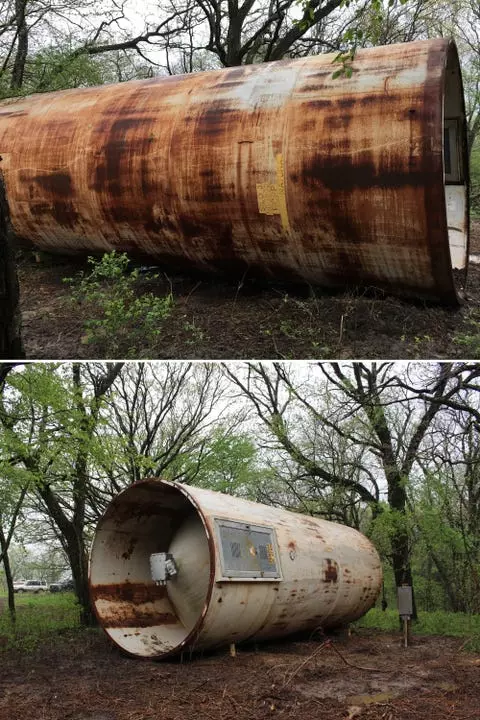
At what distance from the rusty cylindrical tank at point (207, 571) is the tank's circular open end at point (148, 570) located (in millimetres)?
13

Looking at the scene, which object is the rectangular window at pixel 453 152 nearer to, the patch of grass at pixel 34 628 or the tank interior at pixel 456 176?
the tank interior at pixel 456 176

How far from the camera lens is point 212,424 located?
46.9 feet

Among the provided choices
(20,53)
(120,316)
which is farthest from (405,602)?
(20,53)

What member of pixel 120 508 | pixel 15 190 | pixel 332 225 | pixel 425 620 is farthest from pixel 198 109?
pixel 425 620

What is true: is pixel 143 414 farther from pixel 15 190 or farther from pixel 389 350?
pixel 389 350

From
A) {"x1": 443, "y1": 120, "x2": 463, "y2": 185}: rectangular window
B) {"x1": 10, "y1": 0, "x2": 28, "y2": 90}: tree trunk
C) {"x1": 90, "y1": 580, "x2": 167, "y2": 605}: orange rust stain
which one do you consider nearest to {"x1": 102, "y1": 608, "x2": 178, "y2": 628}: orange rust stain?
{"x1": 90, "y1": 580, "x2": 167, "y2": 605}: orange rust stain

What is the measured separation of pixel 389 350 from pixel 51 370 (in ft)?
15.0

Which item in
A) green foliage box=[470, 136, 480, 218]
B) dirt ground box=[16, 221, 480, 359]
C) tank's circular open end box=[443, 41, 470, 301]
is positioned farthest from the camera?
green foliage box=[470, 136, 480, 218]

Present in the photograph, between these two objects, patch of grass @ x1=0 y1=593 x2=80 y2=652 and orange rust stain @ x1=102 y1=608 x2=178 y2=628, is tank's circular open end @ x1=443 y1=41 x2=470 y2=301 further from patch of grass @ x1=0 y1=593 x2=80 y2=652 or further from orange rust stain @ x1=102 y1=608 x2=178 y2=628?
patch of grass @ x1=0 y1=593 x2=80 y2=652

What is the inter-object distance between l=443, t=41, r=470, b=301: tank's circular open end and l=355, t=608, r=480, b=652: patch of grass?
534 cm

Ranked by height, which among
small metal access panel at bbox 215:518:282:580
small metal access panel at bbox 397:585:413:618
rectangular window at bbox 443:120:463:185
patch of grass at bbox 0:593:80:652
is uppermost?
rectangular window at bbox 443:120:463:185

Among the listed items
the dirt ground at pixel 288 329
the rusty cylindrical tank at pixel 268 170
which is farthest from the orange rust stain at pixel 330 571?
the rusty cylindrical tank at pixel 268 170

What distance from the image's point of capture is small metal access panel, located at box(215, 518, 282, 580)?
5.92 m

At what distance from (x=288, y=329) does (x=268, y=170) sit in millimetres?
1787
